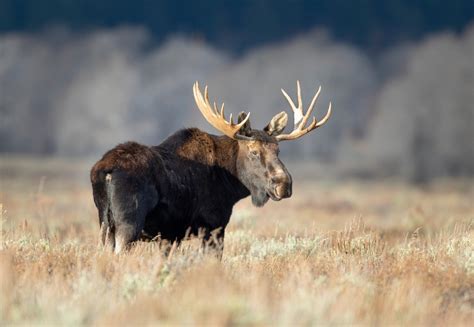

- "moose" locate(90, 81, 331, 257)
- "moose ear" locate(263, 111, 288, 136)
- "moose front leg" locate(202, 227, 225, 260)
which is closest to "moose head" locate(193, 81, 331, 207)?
"moose" locate(90, 81, 331, 257)

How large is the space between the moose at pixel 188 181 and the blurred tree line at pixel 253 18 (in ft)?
333

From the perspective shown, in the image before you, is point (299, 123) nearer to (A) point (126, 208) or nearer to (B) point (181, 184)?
(B) point (181, 184)

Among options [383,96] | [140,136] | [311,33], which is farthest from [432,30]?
[140,136]

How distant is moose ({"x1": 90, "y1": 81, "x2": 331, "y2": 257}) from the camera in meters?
7.87

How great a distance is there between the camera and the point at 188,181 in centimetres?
892

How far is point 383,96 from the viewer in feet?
270

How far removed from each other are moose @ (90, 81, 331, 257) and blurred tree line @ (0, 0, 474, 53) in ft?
333

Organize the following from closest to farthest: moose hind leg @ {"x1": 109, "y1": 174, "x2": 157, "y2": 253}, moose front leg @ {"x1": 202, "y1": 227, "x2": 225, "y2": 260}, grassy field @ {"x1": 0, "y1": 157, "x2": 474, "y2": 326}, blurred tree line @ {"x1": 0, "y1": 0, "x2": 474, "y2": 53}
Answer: grassy field @ {"x1": 0, "y1": 157, "x2": 474, "y2": 326} < moose hind leg @ {"x1": 109, "y1": 174, "x2": 157, "y2": 253} < moose front leg @ {"x1": 202, "y1": 227, "x2": 225, "y2": 260} < blurred tree line @ {"x1": 0, "y1": 0, "x2": 474, "y2": 53}

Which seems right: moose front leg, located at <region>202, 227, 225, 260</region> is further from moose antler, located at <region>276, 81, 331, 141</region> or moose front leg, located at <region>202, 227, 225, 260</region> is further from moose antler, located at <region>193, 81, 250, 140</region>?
moose antler, located at <region>276, 81, 331, 141</region>

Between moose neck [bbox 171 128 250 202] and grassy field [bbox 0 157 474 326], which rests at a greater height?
moose neck [bbox 171 128 250 202]

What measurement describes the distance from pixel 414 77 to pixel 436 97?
6.94 meters

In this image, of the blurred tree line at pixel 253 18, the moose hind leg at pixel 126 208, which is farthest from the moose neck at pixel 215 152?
the blurred tree line at pixel 253 18

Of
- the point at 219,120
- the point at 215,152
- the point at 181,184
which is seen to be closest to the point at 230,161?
the point at 215,152

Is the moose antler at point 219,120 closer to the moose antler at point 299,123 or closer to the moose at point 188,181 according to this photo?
the moose at point 188,181
